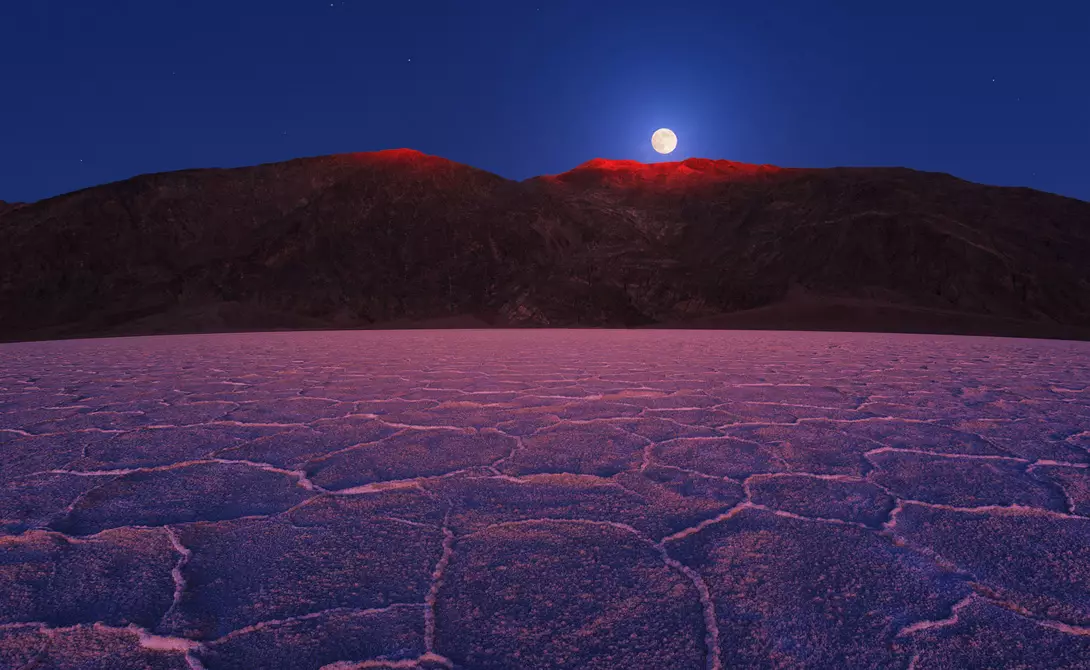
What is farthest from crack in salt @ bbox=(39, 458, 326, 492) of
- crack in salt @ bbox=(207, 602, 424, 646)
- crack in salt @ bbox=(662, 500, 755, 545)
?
crack in salt @ bbox=(662, 500, 755, 545)

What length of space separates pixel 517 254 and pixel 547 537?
2342 centimetres

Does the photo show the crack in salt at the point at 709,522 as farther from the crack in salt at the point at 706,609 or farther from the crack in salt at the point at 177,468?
the crack in salt at the point at 177,468

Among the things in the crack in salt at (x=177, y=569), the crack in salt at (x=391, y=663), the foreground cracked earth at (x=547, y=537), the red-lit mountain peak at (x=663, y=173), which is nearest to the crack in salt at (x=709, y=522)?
the foreground cracked earth at (x=547, y=537)

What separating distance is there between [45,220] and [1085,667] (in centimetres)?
3303

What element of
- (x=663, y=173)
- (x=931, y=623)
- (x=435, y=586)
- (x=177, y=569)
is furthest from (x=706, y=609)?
(x=663, y=173)

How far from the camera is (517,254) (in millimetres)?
24422

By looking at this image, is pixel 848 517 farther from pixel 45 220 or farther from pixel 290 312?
pixel 45 220

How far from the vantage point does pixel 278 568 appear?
4.12 ft

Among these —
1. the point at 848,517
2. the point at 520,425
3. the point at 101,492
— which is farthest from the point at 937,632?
the point at 101,492

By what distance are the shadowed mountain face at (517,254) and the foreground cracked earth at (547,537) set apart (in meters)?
18.3

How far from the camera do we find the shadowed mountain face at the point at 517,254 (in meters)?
20.8

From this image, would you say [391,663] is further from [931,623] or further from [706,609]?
[931,623]

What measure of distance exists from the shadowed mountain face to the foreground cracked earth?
60.1 ft

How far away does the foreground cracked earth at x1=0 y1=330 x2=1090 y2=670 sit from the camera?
98cm
